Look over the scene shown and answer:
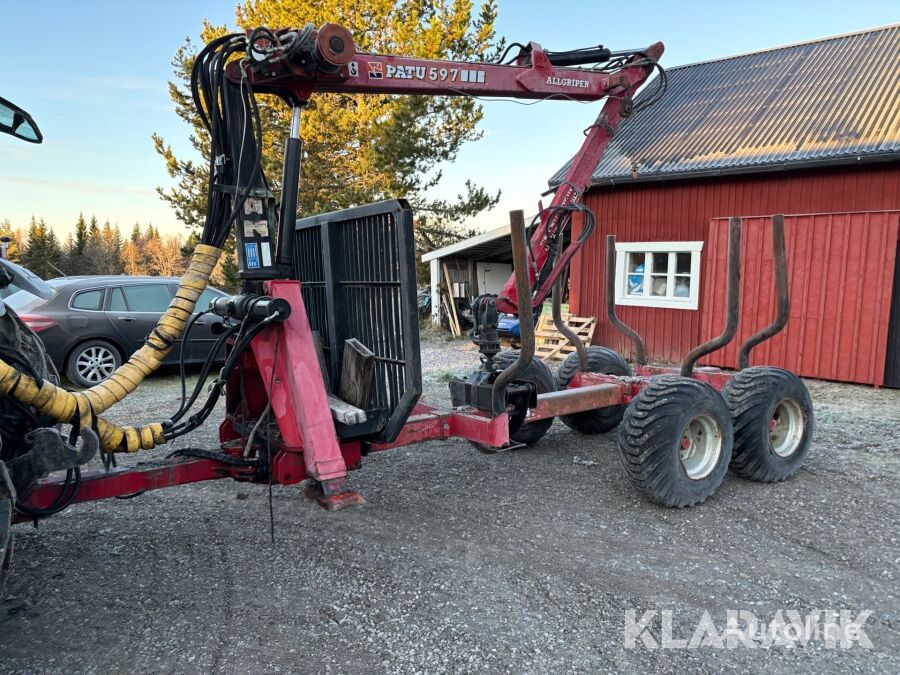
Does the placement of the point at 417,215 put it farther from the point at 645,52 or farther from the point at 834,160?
the point at 645,52

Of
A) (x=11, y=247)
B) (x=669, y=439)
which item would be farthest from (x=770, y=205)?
(x=11, y=247)

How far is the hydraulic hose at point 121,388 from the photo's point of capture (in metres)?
3.02

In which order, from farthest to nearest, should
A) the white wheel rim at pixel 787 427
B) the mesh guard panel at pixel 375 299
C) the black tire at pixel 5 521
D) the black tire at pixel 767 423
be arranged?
1. the white wheel rim at pixel 787 427
2. the black tire at pixel 767 423
3. the mesh guard panel at pixel 375 299
4. the black tire at pixel 5 521

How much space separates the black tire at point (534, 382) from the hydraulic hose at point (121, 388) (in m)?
3.05

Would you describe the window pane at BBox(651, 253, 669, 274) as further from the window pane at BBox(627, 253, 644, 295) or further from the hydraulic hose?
the hydraulic hose

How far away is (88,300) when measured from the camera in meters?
10.1

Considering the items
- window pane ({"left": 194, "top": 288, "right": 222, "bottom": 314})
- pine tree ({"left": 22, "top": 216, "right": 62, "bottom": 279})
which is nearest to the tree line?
pine tree ({"left": 22, "top": 216, "right": 62, "bottom": 279})

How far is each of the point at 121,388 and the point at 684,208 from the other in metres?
10.2

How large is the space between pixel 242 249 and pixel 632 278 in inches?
390

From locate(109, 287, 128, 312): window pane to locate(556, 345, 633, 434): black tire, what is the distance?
7037 mm

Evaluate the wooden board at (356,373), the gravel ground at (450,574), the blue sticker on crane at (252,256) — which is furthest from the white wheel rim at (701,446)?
the blue sticker on crane at (252,256)

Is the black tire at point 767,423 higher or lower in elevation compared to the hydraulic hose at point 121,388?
lower

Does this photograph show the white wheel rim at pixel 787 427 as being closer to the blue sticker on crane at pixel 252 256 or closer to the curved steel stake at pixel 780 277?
the curved steel stake at pixel 780 277

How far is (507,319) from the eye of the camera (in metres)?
15.1
